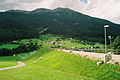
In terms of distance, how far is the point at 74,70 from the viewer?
39781 mm

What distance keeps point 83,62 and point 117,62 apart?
9647mm

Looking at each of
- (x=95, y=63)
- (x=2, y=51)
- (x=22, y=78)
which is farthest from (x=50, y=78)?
(x=2, y=51)

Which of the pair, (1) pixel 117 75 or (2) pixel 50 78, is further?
(2) pixel 50 78

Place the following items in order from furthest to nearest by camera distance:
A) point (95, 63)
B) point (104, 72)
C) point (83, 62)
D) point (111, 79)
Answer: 1. point (83, 62)
2. point (95, 63)
3. point (104, 72)
4. point (111, 79)

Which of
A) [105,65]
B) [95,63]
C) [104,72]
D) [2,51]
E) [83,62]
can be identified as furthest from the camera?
[2,51]

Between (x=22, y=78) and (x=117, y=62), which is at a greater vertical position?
(x=117, y=62)

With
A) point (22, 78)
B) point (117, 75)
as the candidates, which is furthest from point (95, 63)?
point (22, 78)

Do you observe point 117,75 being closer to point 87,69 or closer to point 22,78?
point 87,69

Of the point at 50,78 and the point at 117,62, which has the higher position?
the point at 117,62

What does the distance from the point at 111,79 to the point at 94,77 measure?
364 centimetres

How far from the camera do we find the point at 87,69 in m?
36.6

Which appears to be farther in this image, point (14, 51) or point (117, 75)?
point (14, 51)

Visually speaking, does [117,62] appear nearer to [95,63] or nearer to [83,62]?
[95,63]

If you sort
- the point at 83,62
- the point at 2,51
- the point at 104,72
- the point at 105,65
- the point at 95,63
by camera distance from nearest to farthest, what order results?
the point at 104,72 < the point at 105,65 < the point at 95,63 < the point at 83,62 < the point at 2,51
